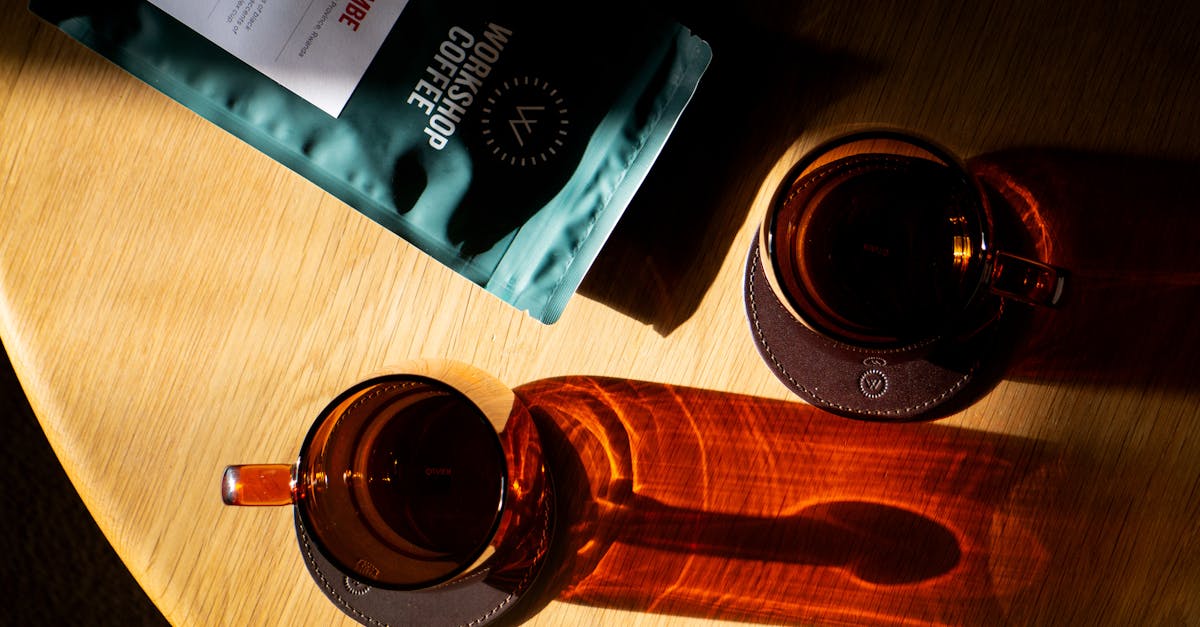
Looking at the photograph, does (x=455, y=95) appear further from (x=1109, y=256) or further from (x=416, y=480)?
(x=1109, y=256)

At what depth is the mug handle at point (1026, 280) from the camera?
19.0 inches

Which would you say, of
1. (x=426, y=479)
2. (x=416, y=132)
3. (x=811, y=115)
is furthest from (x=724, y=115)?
(x=426, y=479)

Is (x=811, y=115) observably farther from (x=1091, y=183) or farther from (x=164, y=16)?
(x=164, y=16)

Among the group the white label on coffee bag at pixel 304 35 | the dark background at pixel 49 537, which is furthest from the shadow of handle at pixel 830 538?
the dark background at pixel 49 537

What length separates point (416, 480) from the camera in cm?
58

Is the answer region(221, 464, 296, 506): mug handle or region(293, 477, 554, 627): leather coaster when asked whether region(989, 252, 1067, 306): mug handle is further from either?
region(221, 464, 296, 506): mug handle

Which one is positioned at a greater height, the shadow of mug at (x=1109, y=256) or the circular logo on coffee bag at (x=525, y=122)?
the shadow of mug at (x=1109, y=256)

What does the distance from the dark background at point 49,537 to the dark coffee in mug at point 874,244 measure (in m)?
1.01

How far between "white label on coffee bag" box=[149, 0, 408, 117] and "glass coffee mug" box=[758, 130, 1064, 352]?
28 cm

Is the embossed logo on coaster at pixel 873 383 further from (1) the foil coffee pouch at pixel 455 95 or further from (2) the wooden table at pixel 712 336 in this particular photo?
(1) the foil coffee pouch at pixel 455 95

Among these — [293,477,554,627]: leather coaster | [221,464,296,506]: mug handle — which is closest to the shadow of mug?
[293,477,554,627]: leather coaster

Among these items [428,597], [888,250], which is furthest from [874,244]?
[428,597]

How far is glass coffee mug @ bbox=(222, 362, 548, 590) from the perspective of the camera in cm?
51

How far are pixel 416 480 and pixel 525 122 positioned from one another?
0.24 m
